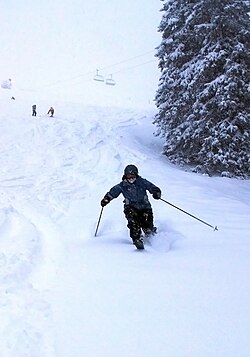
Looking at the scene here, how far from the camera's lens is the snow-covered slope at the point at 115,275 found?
3.56 m

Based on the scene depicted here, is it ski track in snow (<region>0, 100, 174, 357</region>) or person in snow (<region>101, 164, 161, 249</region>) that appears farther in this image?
person in snow (<region>101, 164, 161, 249</region>)

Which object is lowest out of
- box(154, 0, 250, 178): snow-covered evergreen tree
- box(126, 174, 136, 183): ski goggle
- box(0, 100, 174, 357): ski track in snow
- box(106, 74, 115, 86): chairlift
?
box(0, 100, 174, 357): ski track in snow

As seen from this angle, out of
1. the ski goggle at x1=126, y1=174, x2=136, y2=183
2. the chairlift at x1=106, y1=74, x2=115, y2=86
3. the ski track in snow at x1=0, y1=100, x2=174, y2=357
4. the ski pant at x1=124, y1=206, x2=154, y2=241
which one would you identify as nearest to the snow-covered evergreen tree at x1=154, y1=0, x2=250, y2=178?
the ski track in snow at x1=0, y1=100, x2=174, y2=357

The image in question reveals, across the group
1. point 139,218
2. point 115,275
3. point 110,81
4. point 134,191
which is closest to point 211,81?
point 134,191

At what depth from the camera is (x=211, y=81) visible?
1550 centimetres

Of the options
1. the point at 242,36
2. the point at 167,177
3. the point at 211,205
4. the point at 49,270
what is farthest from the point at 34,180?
the point at 242,36

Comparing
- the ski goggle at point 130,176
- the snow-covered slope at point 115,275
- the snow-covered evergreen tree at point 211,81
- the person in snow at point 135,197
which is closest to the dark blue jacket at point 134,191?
the person in snow at point 135,197

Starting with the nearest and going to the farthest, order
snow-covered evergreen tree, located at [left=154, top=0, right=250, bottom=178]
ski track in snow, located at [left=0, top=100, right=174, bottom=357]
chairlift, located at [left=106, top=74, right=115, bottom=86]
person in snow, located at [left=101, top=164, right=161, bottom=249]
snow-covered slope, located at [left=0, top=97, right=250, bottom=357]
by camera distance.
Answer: snow-covered slope, located at [left=0, top=97, right=250, bottom=357], ski track in snow, located at [left=0, top=100, right=174, bottom=357], person in snow, located at [left=101, top=164, right=161, bottom=249], snow-covered evergreen tree, located at [left=154, top=0, right=250, bottom=178], chairlift, located at [left=106, top=74, right=115, bottom=86]

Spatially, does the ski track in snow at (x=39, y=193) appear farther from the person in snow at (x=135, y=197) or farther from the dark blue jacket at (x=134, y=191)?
the dark blue jacket at (x=134, y=191)

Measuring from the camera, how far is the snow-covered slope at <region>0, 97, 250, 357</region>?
3557 millimetres

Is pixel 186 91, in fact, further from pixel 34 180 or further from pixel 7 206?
pixel 7 206

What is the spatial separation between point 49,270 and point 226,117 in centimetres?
1198

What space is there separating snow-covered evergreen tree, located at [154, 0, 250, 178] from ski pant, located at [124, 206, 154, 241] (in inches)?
342

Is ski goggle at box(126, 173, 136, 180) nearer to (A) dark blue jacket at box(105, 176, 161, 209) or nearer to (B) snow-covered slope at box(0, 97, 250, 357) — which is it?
(A) dark blue jacket at box(105, 176, 161, 209)
